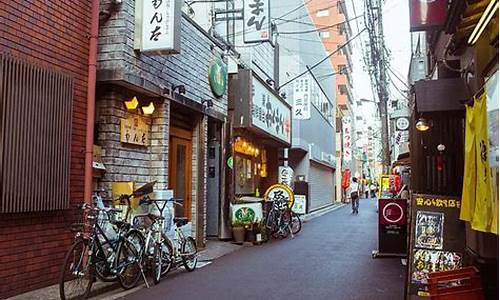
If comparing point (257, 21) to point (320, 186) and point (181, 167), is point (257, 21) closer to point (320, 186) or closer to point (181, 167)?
point (181, 167)

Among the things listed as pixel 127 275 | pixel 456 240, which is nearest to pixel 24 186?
pixel 127 275

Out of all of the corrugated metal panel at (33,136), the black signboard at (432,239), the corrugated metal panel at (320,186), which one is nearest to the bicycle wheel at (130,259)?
the corrugated metal panel at (33,136)

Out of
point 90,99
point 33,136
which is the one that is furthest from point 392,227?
point 33,136

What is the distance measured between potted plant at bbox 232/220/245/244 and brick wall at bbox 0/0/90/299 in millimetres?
6407

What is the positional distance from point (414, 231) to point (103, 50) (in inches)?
244

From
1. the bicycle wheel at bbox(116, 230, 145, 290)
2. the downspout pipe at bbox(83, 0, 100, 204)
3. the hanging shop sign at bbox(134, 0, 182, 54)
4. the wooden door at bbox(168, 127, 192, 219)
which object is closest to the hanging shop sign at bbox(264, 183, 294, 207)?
the wooden door at bbox(168, 127, 192, 219)

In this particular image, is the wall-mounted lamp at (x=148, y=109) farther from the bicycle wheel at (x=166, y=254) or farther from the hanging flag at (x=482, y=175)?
the hanging flag at (x=482, y=175)

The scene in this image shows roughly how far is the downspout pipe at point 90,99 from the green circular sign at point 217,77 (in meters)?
4.81

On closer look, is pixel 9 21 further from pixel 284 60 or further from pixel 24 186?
pixel 284 60

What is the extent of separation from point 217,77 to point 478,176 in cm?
929

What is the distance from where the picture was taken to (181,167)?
12.8 meters

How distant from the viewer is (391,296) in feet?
26.2

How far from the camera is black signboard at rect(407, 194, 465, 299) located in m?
6.54

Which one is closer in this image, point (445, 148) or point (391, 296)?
point (391, 296)
